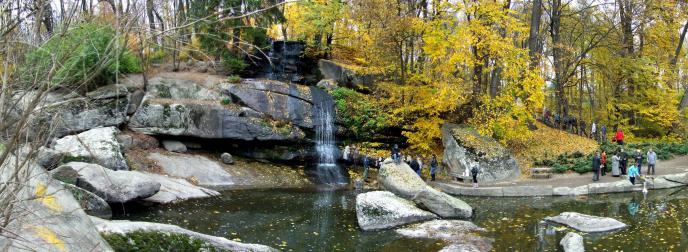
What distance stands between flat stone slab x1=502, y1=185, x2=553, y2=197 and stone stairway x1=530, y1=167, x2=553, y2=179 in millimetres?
2827

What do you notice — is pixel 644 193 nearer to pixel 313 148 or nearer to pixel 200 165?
pixel 313 148

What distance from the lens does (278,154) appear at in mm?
25422

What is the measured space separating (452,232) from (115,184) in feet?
31.8

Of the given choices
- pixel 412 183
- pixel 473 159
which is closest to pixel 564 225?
pixel 412 183

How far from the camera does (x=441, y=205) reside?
15750 millimetres

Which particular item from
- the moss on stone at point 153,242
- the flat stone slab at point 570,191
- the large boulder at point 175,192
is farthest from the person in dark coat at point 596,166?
the moss on stone at point 153,242

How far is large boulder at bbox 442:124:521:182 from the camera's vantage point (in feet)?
76.4

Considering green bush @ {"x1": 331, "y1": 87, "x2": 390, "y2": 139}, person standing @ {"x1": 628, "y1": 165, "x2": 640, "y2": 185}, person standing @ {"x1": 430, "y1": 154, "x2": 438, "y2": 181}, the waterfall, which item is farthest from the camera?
green bush @ {"x1": 331, "y1": 87, "x2": 390, "y2": 139}

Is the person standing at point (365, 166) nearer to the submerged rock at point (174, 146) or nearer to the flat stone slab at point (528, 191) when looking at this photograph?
the flat stone slab at point (528, 191)

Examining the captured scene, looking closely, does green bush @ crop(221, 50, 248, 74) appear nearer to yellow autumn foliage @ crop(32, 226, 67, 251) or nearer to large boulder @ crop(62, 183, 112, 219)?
large boulder @ crop(62, 183, 112, 219)

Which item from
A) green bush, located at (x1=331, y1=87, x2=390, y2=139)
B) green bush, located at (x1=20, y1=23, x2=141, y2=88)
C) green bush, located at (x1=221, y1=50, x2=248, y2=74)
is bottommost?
green bush, located at (x1=331, y1=87, x2=390, y2=139)

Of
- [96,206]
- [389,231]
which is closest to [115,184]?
[96,206]

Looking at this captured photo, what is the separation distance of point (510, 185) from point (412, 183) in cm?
623

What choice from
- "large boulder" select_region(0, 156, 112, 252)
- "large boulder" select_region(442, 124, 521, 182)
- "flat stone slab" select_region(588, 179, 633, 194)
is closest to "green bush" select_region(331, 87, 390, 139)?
"large boulder" select_region(442, 124, 521, 182)
